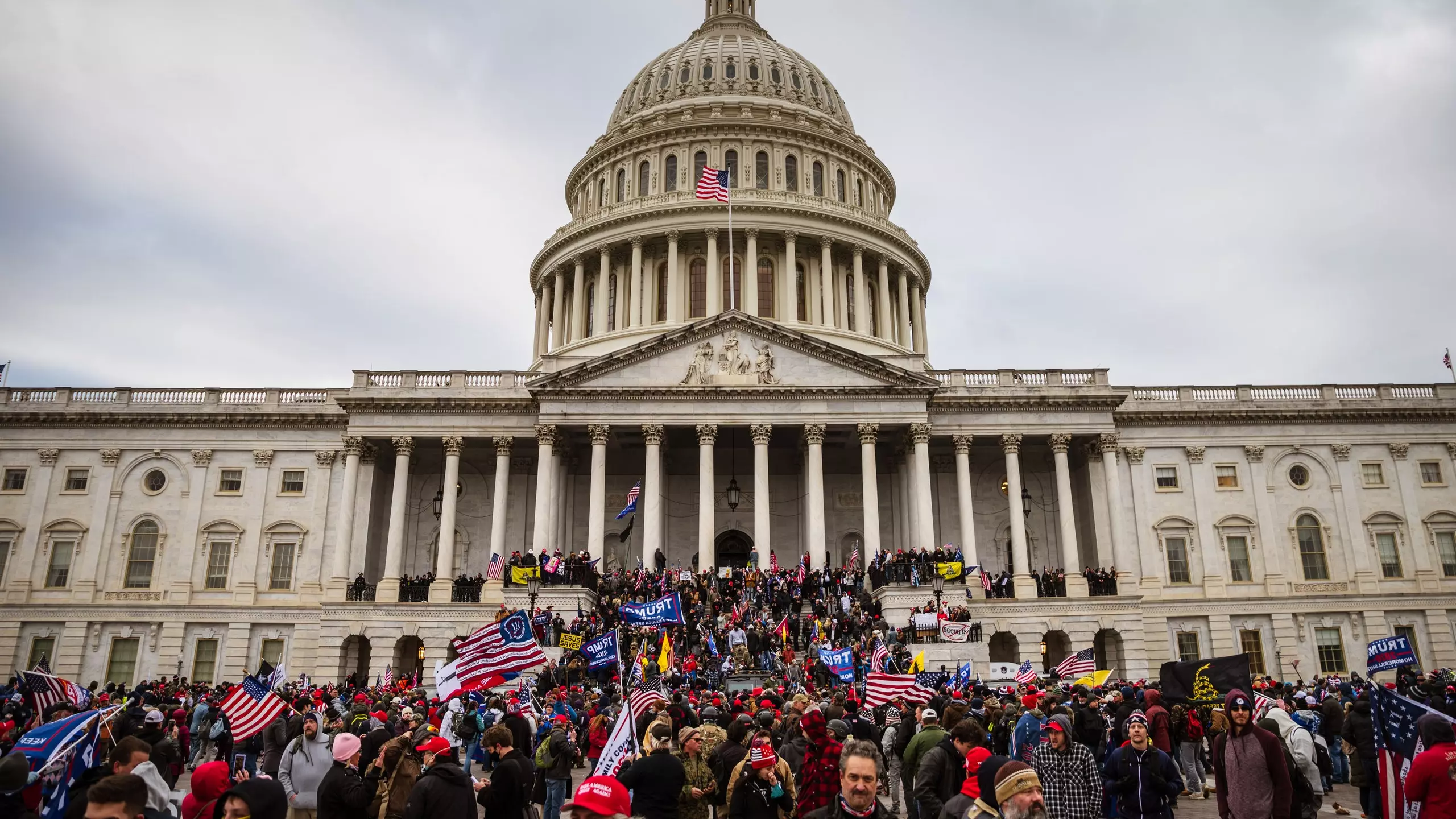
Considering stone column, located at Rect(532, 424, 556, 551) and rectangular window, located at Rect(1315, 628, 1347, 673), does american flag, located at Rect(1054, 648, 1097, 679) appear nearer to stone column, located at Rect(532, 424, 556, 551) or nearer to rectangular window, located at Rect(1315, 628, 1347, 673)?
stone column, located at Rect(532, 424, 556, 551)

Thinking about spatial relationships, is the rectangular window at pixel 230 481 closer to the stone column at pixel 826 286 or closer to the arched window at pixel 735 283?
→ the arched window at pixel 735 283

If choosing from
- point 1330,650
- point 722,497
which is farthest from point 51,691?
point 1330,650

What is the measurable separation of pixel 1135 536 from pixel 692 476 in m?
21.1

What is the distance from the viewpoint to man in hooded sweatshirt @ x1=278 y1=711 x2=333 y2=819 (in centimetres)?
1027

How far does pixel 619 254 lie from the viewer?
60.9 metres

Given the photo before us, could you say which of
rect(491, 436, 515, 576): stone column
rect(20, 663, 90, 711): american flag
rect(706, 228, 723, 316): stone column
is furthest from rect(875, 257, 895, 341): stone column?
rect(20, 663, 90, 711): american flag

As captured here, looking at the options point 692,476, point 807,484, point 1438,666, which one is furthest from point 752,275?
point 1438,666

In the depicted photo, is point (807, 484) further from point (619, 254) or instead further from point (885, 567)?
point (619, 254)

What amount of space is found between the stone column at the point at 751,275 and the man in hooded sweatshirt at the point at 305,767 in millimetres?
47058

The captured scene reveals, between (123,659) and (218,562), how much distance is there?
18.6 ft

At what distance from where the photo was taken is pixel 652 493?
4238 centimetres

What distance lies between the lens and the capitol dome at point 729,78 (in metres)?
67.0

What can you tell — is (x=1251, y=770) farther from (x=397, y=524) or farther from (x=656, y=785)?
(x=397, y=524)

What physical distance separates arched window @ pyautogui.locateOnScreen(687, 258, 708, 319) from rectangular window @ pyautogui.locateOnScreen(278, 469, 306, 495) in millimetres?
22787
